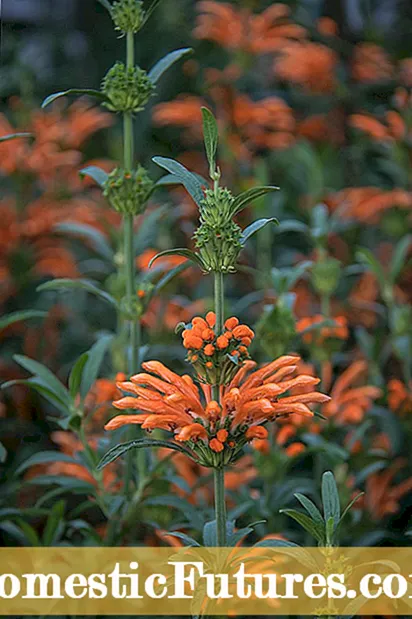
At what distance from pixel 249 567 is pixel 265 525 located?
230 millimetres

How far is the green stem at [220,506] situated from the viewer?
91cm

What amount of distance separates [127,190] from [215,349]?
0.35 meters

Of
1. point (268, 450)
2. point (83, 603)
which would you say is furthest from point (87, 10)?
point (83, 603)

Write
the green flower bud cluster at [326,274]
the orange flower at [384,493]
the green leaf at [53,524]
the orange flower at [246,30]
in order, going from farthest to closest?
the orange flower at [246,30] → the green flower bud cluster at [326,274] → the orange flower at [384,493] → the green leaf at [53,524]

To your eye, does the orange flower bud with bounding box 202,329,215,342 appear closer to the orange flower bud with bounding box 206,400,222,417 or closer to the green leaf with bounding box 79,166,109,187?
the orange flower bud with bounding box 206,400,222,417

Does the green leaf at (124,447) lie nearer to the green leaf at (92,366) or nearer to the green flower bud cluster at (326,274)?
the green leaf at (92,366)

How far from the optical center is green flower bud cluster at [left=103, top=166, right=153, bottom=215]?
117 cm

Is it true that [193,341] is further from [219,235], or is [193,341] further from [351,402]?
[351,402]

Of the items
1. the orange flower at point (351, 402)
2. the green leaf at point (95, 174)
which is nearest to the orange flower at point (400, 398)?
the orange flower at point (351, 402)

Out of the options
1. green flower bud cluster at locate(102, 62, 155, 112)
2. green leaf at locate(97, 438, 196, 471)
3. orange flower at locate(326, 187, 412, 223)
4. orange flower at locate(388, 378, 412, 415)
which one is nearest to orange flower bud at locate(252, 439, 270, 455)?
orange flower at locate(388, 378, 412, 415)

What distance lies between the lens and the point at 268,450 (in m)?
1.36

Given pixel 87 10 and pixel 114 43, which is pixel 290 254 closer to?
pixel 114 43

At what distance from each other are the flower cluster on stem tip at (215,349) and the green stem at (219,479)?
0.04ft

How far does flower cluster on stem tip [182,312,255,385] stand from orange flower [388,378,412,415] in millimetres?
684
